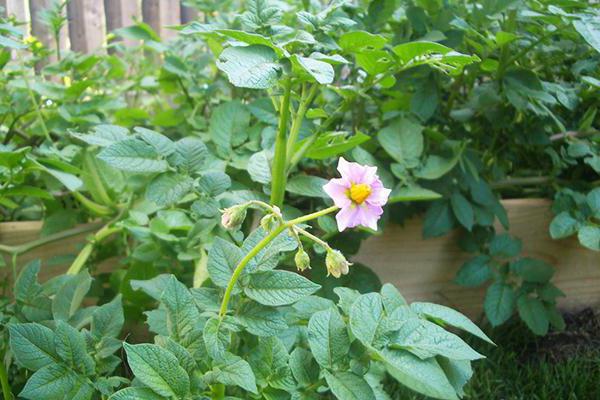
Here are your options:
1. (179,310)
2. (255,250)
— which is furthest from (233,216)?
(179,310)

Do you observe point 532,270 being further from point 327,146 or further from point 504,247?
point 327,146

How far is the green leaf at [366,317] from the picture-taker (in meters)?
0.72

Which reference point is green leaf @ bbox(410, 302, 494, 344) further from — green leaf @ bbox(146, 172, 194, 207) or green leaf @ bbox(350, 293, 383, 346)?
green leaf @ bbox(146, 172, 194, 207)

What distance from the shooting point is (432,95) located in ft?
4.23

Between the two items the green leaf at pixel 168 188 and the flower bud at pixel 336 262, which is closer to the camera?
the flower bud at pixel 336 262

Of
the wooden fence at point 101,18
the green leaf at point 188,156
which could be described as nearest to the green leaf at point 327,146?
the green leaf at point 188,156

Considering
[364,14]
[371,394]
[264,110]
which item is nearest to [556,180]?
[364,14]

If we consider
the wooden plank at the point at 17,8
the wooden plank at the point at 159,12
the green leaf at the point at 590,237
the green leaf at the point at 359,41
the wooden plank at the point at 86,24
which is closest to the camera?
the green leaf at the point at 359,41

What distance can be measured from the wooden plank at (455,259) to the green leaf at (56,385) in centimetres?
73

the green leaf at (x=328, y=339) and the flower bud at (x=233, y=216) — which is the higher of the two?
the flower bud at (x=233, y=216)

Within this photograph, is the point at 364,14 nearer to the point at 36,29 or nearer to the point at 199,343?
the point at 199,343

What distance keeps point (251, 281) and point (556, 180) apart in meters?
0.98

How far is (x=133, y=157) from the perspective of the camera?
909 millimetres

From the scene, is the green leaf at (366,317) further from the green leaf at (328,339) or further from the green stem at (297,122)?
the green stem at (297,122)
